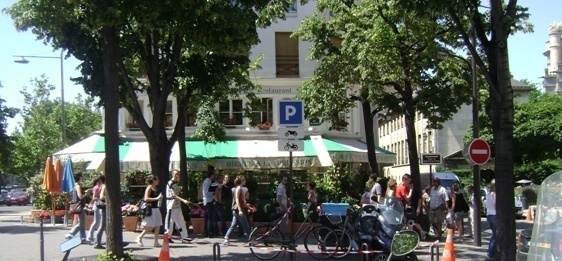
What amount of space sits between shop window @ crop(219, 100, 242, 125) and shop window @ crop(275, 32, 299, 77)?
8.85ft

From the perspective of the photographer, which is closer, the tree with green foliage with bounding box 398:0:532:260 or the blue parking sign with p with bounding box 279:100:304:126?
the tree with green foliage with bounding box 398:0:532:260

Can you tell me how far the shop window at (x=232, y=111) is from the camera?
109 feet

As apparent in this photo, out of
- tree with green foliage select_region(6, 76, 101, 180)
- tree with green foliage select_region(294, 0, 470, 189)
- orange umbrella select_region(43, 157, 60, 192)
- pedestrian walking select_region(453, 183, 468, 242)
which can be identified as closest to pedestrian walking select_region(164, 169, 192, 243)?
orange umbrella select_region(43, 157, 60, 192)

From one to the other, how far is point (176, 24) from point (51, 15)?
2547 mm

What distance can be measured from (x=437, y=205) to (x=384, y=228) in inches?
235

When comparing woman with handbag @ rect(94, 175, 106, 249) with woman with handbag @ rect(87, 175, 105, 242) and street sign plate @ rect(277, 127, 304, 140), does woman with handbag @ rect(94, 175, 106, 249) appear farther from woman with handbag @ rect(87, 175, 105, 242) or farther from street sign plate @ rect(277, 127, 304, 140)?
street sign plate @ rect(277, 127, 304, 140)

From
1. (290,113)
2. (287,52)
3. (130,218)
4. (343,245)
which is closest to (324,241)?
(343,245)

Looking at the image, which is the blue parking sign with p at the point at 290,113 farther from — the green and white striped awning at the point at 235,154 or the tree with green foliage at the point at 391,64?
the green and white striped awning at the point at 235,154

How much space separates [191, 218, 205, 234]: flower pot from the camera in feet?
63.4

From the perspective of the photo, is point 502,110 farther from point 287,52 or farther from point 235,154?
point 287,52

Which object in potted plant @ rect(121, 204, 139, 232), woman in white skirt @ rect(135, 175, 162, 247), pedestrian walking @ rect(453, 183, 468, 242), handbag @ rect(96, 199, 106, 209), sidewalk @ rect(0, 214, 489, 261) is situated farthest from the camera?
potted plant @ rect(121, 204, 139, 232)

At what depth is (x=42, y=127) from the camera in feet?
190

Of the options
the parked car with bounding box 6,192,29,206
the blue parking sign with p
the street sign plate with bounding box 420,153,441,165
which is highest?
the blue parking sign with p

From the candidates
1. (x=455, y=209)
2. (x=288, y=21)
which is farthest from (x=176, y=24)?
(x=288, y=21)
